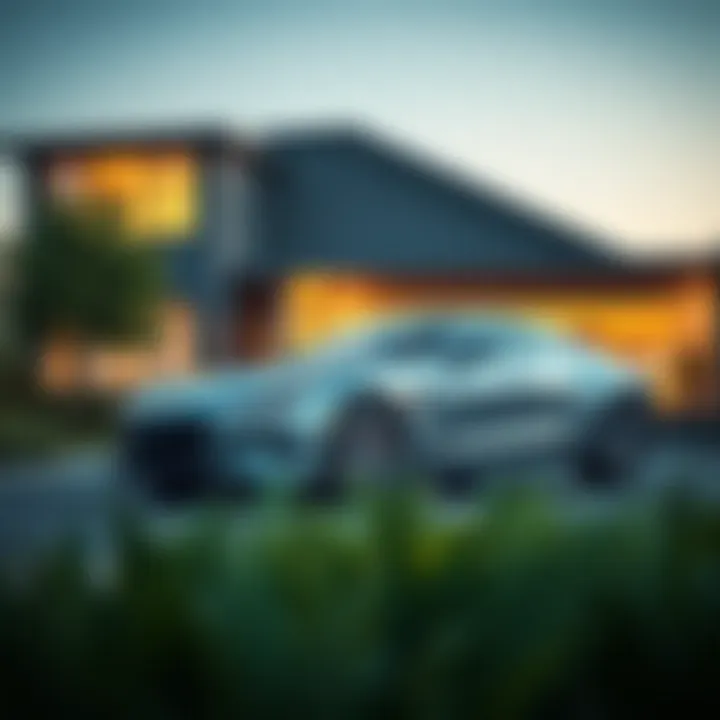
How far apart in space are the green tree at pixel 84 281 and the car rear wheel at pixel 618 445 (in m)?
0.42

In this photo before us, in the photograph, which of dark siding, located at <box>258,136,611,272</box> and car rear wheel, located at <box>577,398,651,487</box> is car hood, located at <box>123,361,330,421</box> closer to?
dark siding, located at <box>258,136,611,272</box>

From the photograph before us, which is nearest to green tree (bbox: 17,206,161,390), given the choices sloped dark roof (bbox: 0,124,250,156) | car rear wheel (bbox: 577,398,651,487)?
sloped dark roof (bbox: 0,124,250,156)

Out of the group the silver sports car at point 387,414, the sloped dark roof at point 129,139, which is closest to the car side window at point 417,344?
the silver sports car at point 387,414

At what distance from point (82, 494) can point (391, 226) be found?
37 cm

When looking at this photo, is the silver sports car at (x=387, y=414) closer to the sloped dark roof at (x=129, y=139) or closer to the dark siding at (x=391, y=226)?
the dark siding at (x=391, y=226)

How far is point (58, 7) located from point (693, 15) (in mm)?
626

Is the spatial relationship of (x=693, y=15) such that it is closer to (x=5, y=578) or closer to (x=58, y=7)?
(x=58, y=7)

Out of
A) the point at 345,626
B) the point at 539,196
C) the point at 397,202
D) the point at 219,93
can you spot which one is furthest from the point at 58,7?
the point at 345,626

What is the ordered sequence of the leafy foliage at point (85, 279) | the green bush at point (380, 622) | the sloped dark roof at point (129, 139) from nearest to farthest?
the green bush at point (380, 622)
the leafy foliage at point (85, 279)
the sloped dark roof at point (129, 139)

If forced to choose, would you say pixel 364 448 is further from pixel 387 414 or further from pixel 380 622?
pixel 380 622

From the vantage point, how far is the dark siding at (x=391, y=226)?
1.16 meters

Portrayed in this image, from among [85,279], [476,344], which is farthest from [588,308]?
[85,279]

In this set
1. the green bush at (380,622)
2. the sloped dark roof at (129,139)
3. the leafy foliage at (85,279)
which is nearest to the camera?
the green bush at (380,622)

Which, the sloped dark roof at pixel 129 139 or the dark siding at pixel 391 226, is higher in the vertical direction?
the sloped dark roof at pixel 129 139
